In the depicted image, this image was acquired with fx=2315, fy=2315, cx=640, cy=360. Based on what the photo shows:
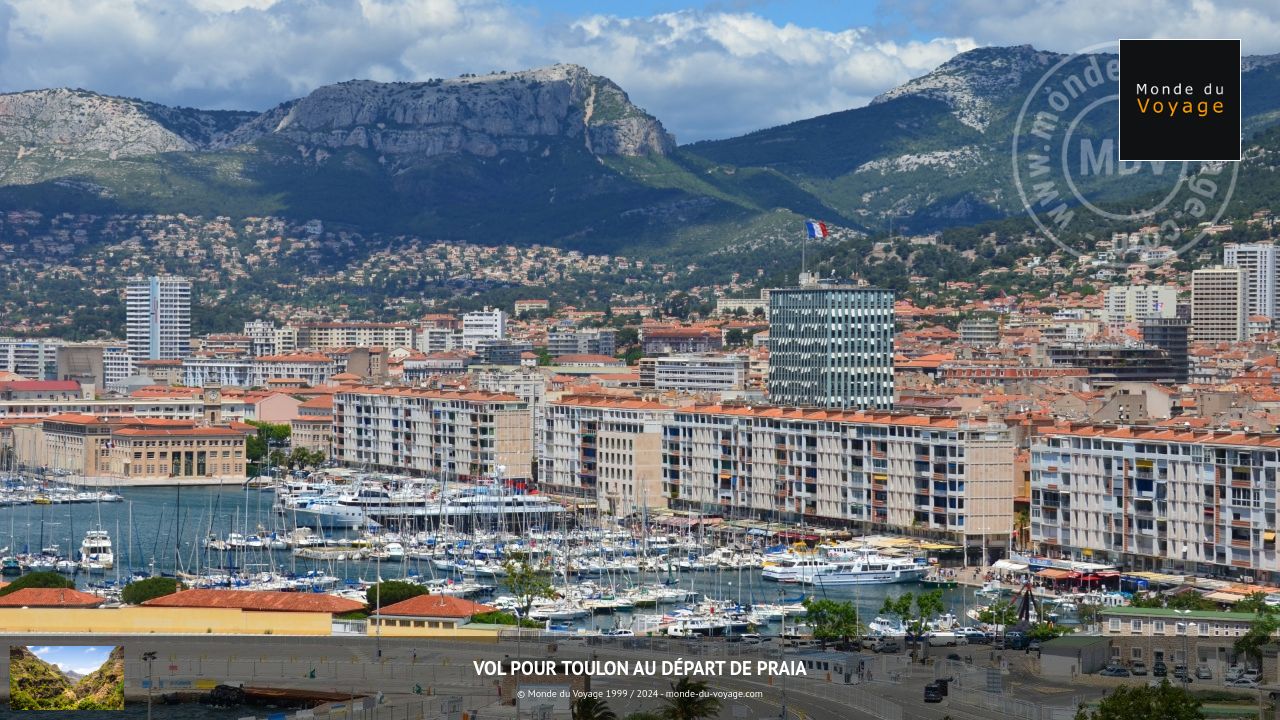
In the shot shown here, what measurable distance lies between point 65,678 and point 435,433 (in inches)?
2254

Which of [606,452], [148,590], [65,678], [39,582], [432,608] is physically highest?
[606,452]

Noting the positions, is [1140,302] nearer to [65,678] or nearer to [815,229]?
[815,229]

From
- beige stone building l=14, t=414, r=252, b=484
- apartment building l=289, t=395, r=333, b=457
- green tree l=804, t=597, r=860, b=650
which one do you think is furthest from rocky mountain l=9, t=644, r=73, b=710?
apartment building l=289, t=395, r=333, b=457

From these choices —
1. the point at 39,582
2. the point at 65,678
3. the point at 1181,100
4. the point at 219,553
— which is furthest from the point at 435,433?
the point at 1181,100

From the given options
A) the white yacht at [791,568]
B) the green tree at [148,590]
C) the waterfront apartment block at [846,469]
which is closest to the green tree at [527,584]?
the white yacht at [791,568]

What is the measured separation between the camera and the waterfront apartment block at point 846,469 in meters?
68.8

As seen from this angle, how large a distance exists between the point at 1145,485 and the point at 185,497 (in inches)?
1744

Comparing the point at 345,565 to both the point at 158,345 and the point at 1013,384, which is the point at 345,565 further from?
the point at 158,345

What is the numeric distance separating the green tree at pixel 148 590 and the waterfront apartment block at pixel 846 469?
24537 millimetres

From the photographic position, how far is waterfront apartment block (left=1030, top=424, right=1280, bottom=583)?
59.5 metres

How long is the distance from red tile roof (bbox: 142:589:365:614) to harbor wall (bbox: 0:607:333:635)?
1.28ft

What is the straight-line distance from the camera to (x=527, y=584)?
59438mm

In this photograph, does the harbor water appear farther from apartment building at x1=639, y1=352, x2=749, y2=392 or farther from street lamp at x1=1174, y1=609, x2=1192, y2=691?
apartment building at x1=639, y1=352, x2=749, y2=392

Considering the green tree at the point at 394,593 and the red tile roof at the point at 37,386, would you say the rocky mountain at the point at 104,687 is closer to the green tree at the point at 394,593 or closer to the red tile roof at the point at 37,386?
the green tree at the point at 394,593
